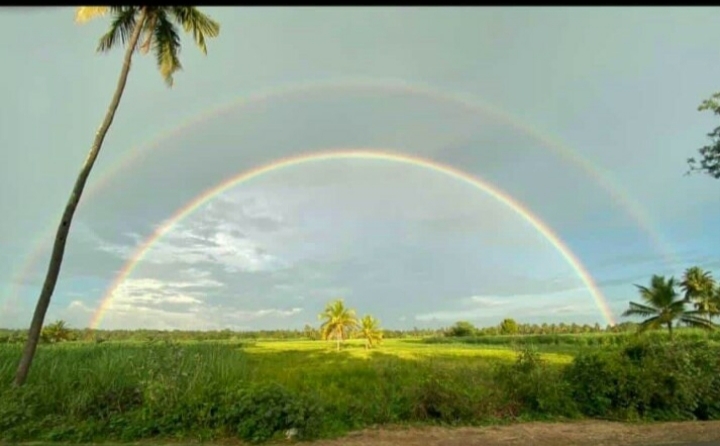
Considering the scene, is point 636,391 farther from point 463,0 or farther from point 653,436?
point 463,0

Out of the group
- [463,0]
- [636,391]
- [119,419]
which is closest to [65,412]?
[119,419]

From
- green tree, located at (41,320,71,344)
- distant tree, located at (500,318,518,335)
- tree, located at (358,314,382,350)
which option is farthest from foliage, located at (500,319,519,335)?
green tree, located at (41,320,71,344)

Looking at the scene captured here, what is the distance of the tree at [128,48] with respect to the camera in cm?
1137

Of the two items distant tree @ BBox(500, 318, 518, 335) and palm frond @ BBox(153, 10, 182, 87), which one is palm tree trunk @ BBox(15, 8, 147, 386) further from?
distant tree @ BBox(500, 318, 518, 335)

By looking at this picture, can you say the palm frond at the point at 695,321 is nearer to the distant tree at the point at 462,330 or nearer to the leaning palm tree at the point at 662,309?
the leaning palm tree at the point at 662,309

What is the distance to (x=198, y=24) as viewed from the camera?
14.6 metres

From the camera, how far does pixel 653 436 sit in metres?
8.15

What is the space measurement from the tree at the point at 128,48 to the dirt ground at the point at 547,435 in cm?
750

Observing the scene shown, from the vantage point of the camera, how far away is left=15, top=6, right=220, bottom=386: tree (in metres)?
11.4

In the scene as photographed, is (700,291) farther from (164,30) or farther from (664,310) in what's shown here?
(164,30)

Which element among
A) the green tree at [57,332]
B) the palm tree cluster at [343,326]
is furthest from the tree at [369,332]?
the green tree at [57,332]

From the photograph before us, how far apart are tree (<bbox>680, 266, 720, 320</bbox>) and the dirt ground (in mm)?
54105

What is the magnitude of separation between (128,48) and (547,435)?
13.5 metres

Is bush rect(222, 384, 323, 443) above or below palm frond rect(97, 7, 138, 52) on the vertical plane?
below
